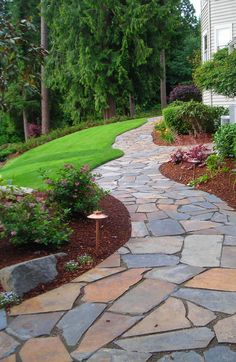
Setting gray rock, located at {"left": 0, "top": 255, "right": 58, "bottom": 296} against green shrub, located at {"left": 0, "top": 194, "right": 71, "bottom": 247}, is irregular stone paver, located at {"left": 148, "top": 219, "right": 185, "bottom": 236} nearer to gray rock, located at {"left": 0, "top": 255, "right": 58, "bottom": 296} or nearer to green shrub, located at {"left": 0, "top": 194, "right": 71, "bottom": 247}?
green shrub, located at {"left": 0, "top": 194, "right": 71, "bottom": 247}

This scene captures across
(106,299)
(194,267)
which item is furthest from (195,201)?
(106,299)

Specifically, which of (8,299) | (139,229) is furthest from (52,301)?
(139,229)

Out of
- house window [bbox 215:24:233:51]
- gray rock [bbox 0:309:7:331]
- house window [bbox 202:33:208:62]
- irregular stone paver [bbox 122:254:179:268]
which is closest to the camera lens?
gray rock [bbox 0:309:7:331]

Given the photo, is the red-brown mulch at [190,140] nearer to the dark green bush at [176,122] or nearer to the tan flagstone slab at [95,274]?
the dark green bush at [176,122]

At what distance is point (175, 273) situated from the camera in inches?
139

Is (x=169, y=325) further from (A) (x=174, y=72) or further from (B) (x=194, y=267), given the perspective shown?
(A) (x=174, y=72)

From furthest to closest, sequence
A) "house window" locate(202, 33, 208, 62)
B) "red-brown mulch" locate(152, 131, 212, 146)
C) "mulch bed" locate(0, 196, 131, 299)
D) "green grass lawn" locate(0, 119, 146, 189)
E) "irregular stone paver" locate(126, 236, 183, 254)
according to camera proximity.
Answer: "house window" locate(202, 33, 208, 62)
"red-brown mulch" locate(152, 131, 212, 146)
"green grass lawn" locate(0, 119, 146, 189)
"irregular stone paver" locate(126, 236, 183, 254)
"mulch bed" locate(0, 196, 131, 299)

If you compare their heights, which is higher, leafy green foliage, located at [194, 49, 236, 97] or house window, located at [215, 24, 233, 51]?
house window, located at [215, 24, 233, 51]

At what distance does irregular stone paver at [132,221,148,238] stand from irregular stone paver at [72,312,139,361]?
5.69 feet

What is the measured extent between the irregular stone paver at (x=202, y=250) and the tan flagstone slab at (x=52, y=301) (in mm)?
1062

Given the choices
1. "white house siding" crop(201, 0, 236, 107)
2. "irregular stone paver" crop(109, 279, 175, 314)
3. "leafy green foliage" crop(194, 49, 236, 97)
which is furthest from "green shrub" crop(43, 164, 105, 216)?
"white house siding" crop(201, 0, 236, 107)

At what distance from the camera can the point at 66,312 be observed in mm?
2996

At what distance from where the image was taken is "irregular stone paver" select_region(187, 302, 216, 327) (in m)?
2.73

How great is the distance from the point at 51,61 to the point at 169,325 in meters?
22.2
